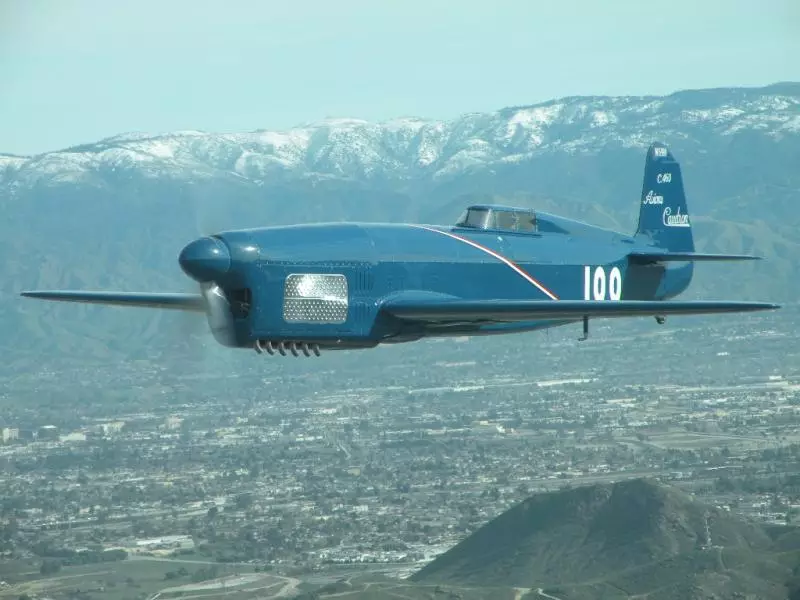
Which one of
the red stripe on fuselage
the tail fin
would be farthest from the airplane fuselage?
the tail fin

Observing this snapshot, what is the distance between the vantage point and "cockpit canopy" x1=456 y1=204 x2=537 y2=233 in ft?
142

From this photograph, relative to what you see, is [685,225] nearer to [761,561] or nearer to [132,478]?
[761,561]

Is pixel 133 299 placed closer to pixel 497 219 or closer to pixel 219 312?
pixel 219 312

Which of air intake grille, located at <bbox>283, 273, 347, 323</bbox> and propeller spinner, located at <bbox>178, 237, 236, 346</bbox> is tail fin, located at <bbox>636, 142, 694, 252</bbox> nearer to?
air intake grille, located at <bbox>283, 273, 347, 323</bbox>

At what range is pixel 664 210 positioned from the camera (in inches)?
2104

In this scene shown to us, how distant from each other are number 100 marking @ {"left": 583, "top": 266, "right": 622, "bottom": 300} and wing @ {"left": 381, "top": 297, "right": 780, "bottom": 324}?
24.7 feet

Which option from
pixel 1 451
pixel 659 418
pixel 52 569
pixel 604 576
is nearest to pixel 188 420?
pixel 1 451

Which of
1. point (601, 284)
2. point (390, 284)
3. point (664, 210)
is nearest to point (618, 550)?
point (664, 210)

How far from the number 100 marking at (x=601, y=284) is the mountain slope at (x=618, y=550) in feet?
151

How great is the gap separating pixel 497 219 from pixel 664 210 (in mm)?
11623

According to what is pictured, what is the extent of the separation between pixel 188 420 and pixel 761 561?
314 ft

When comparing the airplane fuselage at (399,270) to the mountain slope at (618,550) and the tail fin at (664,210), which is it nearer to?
the tail fin at (664,210)

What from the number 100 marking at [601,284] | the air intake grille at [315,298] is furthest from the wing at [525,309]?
the number 100 marking at [601,284]

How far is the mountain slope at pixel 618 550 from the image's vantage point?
93.2 metres
